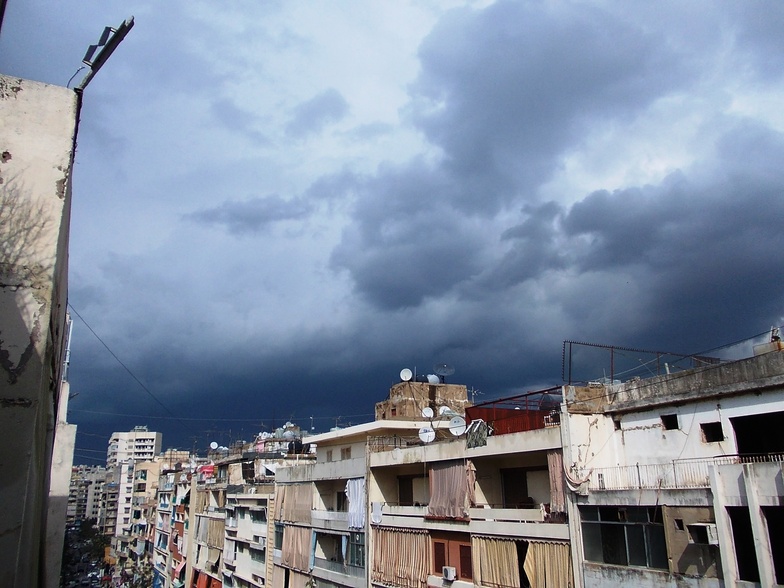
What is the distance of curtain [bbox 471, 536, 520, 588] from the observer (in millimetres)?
22250

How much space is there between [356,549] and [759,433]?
2166 centimetres

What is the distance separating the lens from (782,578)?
1468cm

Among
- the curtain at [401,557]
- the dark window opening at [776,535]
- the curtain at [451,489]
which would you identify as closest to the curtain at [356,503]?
the curtain at [401,557]

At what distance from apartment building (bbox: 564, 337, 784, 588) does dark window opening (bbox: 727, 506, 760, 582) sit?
2 centimetres

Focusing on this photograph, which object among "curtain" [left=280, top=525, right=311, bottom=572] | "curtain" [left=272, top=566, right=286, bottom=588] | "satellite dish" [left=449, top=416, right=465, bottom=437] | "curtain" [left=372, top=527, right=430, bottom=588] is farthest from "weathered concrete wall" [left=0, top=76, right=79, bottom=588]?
"curtain" [left=272, top=566, right=286, bottom=588]

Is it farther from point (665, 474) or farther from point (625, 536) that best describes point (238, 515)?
point (665, 474)

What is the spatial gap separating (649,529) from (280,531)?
30.0 metres

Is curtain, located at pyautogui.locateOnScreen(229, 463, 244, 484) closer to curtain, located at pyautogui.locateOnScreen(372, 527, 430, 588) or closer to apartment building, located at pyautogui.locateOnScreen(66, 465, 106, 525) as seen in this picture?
curtain, located at pyautogui.locateOnScreen(372, 527, 430, 588)

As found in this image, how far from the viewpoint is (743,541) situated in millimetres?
15641

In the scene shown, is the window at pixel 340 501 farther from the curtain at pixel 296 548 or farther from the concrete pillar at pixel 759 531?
the concrete pillar at pixel 759 531

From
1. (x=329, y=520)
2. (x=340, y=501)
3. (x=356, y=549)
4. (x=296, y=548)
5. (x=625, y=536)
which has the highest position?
(x=340, y=501)

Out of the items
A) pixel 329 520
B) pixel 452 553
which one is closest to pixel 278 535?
pixel 329 520

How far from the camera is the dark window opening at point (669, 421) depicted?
19.5 m

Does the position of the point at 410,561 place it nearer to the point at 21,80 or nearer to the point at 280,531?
the point at 280,531
